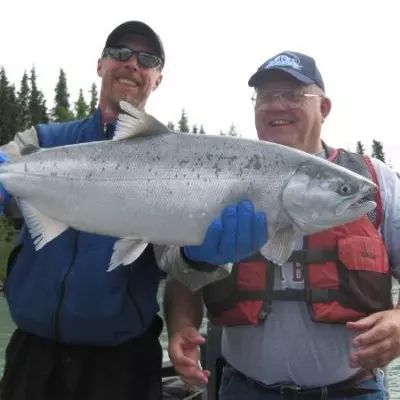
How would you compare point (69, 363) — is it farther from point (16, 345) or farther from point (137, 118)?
point (137, 118)

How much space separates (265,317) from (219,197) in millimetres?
876

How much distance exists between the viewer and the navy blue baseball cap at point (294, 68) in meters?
4.23

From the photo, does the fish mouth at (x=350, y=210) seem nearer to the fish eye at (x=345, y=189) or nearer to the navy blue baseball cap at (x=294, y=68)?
the fish eye at (x=345, y=189)

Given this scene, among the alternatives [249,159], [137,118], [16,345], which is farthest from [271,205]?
[16,345]

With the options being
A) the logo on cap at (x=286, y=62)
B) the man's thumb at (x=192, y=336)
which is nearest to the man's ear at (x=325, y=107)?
the logo on cap at (x=286, y=62)

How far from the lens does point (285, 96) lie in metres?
4.21

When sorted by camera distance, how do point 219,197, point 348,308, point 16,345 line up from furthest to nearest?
1. point 16,345
2. point 348,308
3. point 219,197

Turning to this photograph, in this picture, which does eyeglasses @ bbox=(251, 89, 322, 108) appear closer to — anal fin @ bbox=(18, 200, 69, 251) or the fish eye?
the fish eye

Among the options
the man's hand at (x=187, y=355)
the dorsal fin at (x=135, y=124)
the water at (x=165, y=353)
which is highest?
the dorsal fin at (x=135, y=124)

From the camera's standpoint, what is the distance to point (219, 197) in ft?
11.4

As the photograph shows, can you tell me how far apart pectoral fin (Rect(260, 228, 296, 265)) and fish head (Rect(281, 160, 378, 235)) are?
0.07m

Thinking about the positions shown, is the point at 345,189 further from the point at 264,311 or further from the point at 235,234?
the point at 264,311

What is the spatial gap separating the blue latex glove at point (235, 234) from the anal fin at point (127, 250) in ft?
1.18

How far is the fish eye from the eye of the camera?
349 cm
